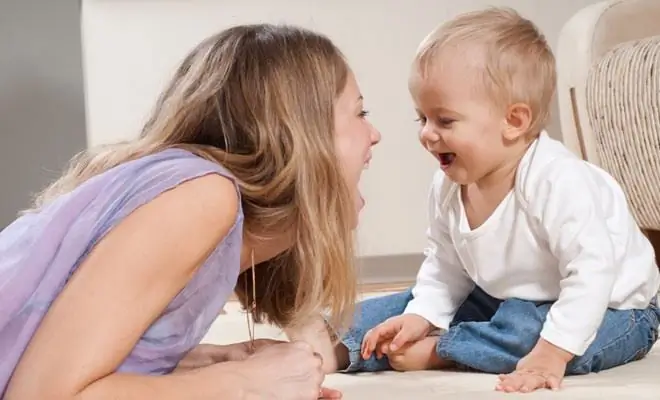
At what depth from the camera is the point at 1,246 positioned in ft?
3.29

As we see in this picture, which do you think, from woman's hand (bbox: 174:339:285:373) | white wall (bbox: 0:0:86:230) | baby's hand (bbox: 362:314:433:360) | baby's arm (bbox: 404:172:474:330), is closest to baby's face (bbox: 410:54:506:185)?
baby's arm (bbox: 404:172:474:330)

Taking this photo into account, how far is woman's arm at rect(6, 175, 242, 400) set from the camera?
2.90 feet

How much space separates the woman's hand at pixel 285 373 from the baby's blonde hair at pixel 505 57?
0.42m

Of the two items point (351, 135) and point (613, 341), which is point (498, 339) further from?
point (351, 135)

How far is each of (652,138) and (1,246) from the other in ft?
4.18

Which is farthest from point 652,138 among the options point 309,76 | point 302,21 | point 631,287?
point 309,76

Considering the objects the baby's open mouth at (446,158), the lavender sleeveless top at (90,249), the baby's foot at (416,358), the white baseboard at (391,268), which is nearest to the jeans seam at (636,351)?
the baby's foot at (416,358)

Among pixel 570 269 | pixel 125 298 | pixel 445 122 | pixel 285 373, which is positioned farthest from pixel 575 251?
pixel 125 298

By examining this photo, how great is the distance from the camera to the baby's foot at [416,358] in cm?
132

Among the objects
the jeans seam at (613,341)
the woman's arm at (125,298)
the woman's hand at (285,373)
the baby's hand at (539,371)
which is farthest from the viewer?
the jeans seam at (613,341)

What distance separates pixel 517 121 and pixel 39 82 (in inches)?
61.5

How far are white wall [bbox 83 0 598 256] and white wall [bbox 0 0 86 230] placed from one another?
25 cm

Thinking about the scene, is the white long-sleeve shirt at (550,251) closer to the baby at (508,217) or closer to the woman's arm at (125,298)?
the baby at (508,217)

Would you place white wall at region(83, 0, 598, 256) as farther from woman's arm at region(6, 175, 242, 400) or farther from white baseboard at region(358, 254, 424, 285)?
woman's arm at region(6, 175, 242, 400)
